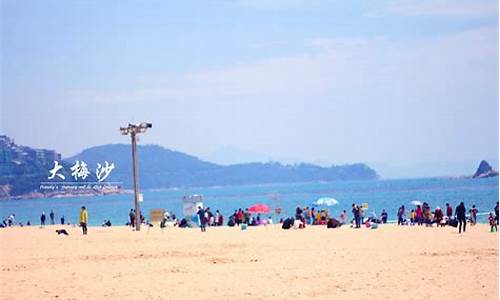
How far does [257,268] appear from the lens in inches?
772

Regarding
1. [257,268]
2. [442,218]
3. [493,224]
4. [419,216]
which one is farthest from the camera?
[419,216]

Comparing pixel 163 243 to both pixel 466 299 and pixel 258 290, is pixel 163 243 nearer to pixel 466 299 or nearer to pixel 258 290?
pixel 258 290

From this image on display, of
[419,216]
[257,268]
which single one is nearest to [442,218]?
[419,216]

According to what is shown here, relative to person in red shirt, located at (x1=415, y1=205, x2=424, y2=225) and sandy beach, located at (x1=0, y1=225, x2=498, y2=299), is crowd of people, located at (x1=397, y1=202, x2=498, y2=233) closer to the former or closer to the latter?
person in red shirt, located at (x1=415, y1=205, x2=424, y2=225)

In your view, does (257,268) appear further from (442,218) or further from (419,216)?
(419,216)

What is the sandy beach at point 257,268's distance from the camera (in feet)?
51.5

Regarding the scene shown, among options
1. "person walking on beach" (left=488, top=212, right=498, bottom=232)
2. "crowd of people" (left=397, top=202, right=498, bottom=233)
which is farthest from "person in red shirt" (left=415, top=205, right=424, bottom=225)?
"person walking on beach" (left=488, top=212, right=498, bottom=232)

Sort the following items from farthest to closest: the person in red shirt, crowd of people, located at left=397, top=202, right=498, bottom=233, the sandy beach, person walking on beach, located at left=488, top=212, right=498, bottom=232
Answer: the person in red shirt → crowd of people, located at left=397, top=202, right=498, bottom=233 → person walking on beach, located at left=488, top=212, right=498, bottom=232 → the sandy beach

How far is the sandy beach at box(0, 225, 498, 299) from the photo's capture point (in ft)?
51.5

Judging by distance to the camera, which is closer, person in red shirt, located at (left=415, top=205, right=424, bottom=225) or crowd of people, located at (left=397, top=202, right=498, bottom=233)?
crowd of people, located at (left=397, top=202, right=498, bottom=233)

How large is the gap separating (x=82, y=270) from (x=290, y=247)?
7.90m

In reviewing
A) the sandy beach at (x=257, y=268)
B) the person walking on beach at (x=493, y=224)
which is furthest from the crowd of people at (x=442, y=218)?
the sandy beach at (x=257, y=268)

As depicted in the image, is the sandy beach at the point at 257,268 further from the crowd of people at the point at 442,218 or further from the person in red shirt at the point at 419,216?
the person in red shirt at the point at 419,216

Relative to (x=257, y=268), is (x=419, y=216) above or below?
above
